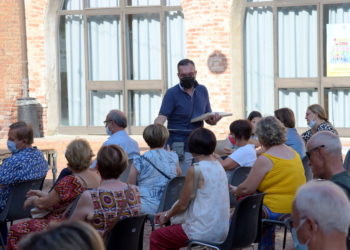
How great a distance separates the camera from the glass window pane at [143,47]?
16.3 meters

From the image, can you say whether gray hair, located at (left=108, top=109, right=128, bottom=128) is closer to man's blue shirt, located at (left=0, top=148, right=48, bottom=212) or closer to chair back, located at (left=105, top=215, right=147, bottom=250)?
man's blue shirt, located at (left=0, top=148, right=48, bottom=212)

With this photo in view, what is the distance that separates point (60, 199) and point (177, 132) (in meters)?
2.40

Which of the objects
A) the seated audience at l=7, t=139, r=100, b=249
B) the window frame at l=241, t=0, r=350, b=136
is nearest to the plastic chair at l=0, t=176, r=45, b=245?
the seated audience at l=7, t=139, r=100, b=249

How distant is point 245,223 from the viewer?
575cm

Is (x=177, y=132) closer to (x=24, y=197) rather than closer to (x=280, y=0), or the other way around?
(x=24, y=197)

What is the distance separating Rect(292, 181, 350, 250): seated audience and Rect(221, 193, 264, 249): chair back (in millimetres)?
2457

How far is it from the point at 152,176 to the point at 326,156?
258 centimetres

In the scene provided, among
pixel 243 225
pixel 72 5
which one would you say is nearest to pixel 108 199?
pixel 243 225

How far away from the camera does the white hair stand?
3057 millimetres

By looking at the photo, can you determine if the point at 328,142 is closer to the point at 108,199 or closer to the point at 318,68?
the point at 108,199

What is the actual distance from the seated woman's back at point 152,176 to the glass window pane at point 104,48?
9.92 meters

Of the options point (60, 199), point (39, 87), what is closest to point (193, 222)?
point (60, 199)

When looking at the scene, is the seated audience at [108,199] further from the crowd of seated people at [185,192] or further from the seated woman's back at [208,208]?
the seated woman's back at [208,208]

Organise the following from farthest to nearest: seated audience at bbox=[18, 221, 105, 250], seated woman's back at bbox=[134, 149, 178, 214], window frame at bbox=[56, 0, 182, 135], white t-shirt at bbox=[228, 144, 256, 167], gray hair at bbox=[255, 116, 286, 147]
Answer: window frame at bbox=[56, 0, 182, 135]
white t-shirt at bbox=[228, 144, 256, 167]
seated woman's back at bbox=[134, 149, 178, 214]
gray hair at bbox=[255, 116, 286, 147]
seated audience at bbox=[18, 221, 105, 250]
